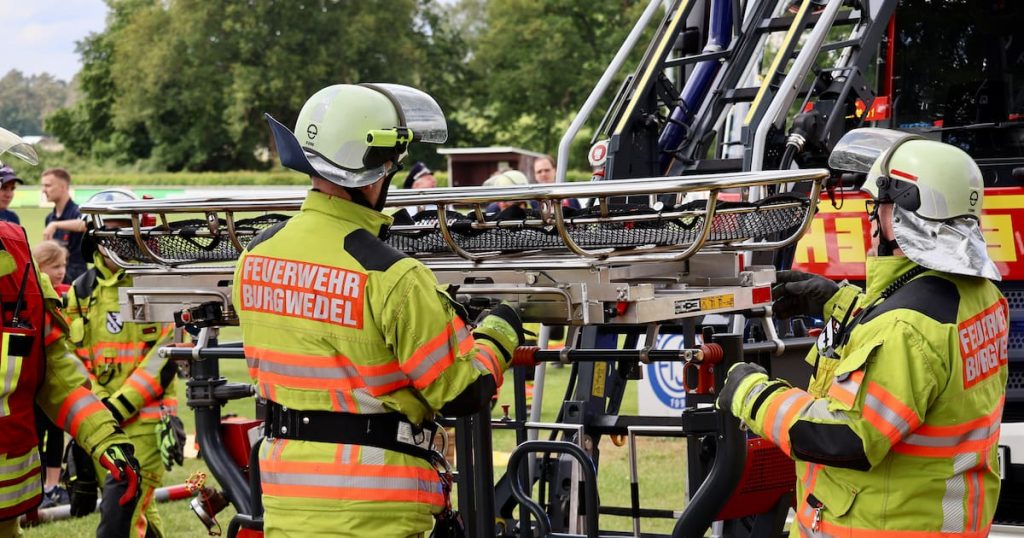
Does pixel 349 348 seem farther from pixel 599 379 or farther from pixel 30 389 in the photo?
pixel 599 379

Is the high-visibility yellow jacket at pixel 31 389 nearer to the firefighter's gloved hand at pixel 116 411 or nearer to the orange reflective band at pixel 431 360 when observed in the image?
the orange reflective band at pixel 431 360

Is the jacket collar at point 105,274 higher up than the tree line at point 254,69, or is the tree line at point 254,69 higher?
the tree line at point 254,69

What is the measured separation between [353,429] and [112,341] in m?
3.44

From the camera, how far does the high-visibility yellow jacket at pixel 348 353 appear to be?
3.33 metres

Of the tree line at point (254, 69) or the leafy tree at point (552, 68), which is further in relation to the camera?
the tree line at point (254, 69)

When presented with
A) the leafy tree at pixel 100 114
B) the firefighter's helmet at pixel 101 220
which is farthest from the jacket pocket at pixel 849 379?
the leafy tree at pixel 100 114

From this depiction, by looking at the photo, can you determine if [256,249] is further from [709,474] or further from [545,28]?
[545,28]

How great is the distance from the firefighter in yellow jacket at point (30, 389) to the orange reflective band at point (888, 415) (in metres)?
2.06

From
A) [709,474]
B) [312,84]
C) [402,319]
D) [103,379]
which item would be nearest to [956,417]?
[709,474]

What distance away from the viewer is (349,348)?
3359mm

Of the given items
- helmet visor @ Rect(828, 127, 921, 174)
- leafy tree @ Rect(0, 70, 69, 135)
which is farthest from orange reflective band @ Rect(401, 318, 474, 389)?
leafy tree @ Rect(0, 70, 69, 135)

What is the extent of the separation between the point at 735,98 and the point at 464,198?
7.23 feet

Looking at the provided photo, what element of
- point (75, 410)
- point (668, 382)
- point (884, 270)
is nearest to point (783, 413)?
point (884, 270)

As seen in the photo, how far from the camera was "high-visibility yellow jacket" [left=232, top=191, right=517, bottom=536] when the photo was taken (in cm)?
333
